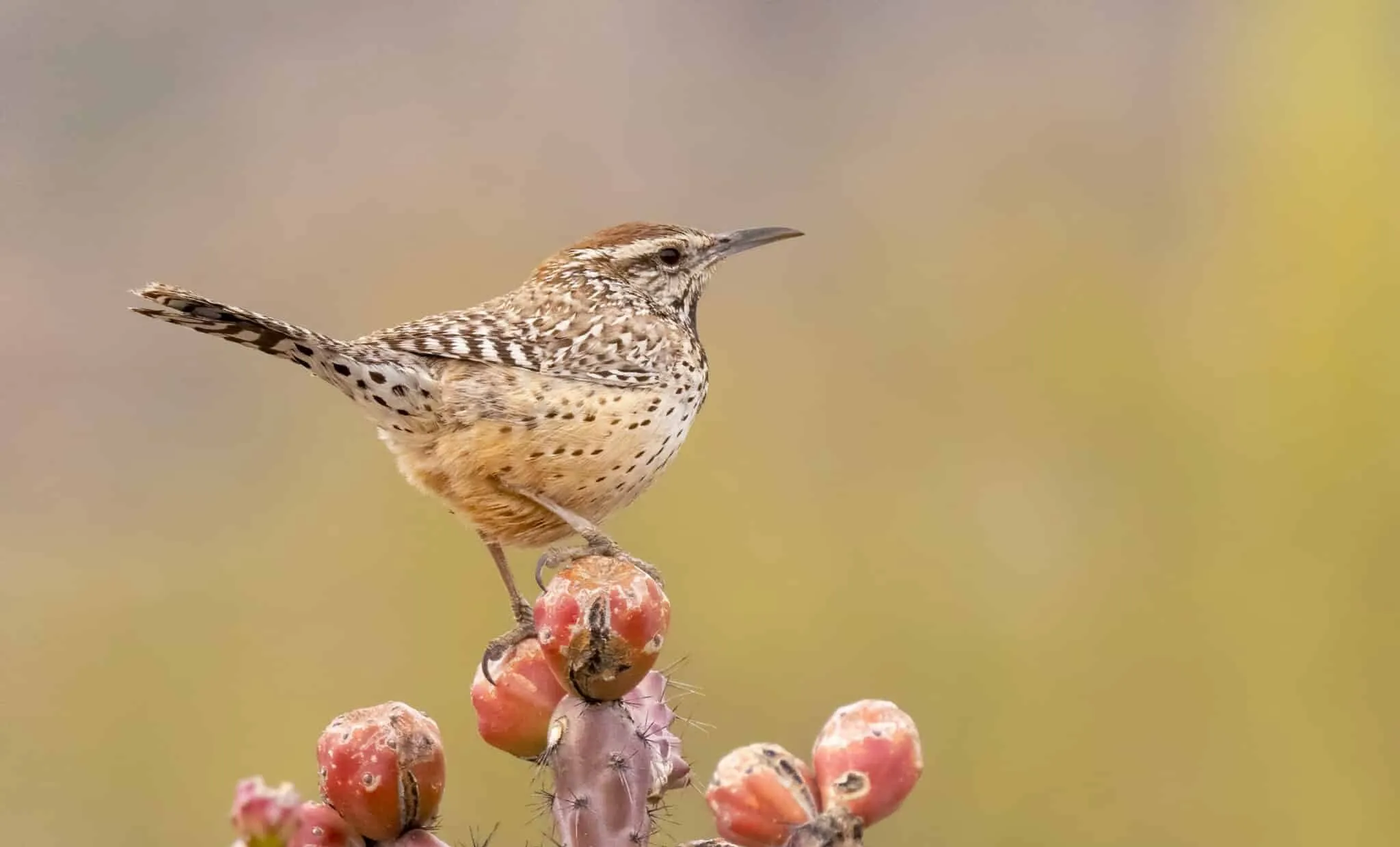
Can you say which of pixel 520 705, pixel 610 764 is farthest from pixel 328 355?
pixel 610 764

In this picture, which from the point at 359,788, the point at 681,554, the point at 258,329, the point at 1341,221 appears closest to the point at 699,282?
the point at 258,329

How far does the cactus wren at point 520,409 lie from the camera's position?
155 cm

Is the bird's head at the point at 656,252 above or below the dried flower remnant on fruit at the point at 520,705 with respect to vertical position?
above

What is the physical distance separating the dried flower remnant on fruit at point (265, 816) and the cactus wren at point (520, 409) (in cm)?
82

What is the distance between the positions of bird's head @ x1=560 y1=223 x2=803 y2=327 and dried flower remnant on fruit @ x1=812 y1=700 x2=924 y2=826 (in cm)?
103

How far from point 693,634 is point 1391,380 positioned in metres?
2.02

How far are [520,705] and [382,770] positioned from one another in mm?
138

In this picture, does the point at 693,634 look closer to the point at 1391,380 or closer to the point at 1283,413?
the point at 1283,413

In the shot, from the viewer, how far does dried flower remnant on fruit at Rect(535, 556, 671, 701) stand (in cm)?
103

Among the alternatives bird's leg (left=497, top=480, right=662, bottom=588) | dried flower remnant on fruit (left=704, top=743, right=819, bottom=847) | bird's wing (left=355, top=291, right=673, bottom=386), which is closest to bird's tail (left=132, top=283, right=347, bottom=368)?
bird's wing (left=355, top=291, right=673, bottom=386)

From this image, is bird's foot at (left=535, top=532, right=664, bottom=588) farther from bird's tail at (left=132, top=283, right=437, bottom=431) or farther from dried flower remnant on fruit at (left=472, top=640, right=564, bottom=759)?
bird's tail at (left=132, top=283, right=437, bottom=431)

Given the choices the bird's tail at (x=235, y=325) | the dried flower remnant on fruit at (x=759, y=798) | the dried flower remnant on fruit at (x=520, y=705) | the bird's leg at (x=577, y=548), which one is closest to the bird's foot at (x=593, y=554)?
the bird's leg at (x=577, y=548)

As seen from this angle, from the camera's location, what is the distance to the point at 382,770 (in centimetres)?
107

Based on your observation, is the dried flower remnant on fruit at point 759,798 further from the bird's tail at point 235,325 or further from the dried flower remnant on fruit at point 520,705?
the bird's tail at point 235,325
